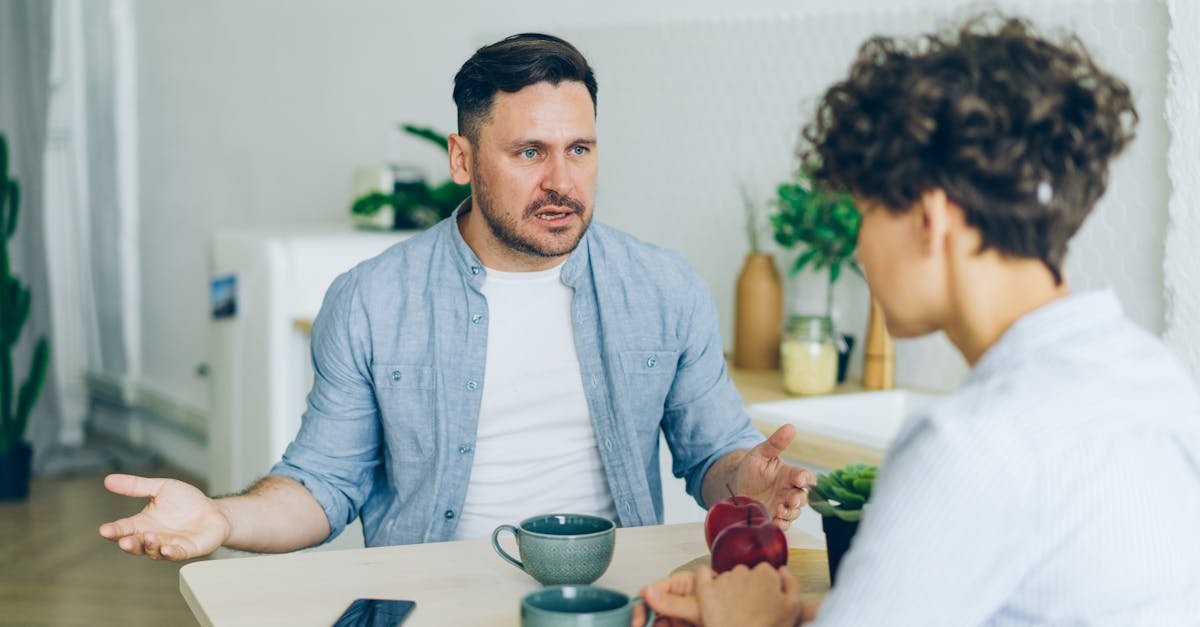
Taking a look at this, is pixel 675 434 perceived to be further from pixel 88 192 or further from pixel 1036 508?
pixel 88 192

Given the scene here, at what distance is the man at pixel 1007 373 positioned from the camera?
0.97 m

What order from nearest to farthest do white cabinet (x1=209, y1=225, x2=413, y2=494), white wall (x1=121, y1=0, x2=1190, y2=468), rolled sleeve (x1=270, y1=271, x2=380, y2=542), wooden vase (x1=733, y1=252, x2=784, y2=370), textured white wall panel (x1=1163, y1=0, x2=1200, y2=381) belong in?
rolled sleeve (x1=270, y1=271, x2=380, y2=542) < textured white wall panel (x1=1163, y1=0, x2=1200, y2=381) < white wall (x1=121, y1=0, x2=1190, y2=468) < wooden vase (x1=733, y1=252, x2=784, y2=370) < white cabinet (x1=209, y1=225, x2=413, y2=494)

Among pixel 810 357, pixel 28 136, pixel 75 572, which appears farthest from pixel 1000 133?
pixel 28 136

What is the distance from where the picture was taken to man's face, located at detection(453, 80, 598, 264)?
199 centimetres

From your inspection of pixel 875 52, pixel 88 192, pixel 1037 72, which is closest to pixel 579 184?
pixel 875 52

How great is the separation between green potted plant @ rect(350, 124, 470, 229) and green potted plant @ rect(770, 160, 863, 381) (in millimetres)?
1077

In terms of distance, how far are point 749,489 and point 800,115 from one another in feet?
4.89

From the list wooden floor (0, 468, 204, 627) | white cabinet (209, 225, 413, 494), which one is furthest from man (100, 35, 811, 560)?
wooden floor (0, 468, 204, 627)

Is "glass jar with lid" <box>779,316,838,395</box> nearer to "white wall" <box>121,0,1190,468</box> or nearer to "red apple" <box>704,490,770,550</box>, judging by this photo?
"white wall" <box>121,0,1190,468</box>

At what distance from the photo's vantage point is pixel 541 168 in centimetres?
200

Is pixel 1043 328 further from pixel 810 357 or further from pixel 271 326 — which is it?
pixel 271 326

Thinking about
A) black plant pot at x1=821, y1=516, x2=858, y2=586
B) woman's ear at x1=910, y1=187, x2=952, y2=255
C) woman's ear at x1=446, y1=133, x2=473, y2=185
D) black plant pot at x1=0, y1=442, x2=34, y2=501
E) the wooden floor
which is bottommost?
the wooden floor

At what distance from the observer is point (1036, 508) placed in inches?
37.8

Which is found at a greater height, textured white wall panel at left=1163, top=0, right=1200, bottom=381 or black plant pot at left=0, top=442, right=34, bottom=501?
textured white wall panel at left=1163, top=0, right=1200, bottom=381
